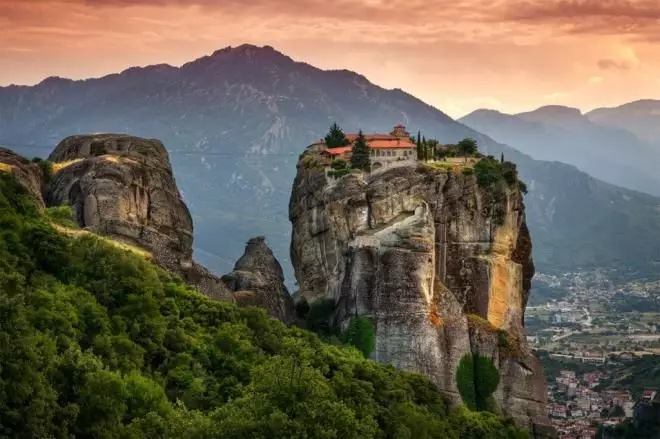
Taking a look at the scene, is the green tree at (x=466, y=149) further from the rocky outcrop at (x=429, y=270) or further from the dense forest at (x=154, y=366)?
the dense forest at (x=154, y=366)

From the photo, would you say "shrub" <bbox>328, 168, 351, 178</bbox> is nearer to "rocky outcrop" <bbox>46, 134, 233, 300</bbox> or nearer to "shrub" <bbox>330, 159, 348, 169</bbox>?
"shrub" <bbox>330, 159, 348, 169</bbox>

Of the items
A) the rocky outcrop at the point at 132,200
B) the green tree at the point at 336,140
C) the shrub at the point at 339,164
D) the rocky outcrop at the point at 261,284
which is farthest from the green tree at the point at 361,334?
the green tree at the point at 336,140

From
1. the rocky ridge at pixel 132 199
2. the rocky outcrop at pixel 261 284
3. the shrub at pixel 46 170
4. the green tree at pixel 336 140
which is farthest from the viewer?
the green tree at pixel 336 140

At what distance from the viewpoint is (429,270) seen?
7712 centimetres

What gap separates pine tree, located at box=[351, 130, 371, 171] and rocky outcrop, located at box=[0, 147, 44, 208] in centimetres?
2272

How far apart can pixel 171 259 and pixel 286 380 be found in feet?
87.0

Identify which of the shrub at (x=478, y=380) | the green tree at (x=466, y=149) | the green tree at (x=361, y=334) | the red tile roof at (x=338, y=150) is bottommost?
the shrub at (x=478, y=380)

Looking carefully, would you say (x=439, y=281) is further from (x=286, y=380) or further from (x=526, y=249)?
(x=286, y=380)

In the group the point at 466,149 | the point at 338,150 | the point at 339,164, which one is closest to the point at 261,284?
the point at 339,164

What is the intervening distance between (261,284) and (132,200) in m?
12.5

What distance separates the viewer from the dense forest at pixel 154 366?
43.5 meters

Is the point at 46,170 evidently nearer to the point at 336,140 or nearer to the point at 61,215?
the point at 61,215

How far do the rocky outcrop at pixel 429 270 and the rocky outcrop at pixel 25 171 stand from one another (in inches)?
769

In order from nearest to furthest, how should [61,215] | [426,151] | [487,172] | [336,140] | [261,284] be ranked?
[61,215], [261,284], [487,172], [426,151], [336,140]
